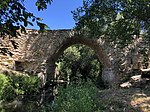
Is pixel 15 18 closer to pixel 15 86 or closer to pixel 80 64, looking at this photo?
pixel 15 86

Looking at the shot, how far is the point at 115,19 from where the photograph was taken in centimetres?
948

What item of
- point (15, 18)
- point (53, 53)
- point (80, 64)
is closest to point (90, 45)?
point (53, 53)

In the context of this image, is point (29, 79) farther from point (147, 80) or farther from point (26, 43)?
point (26, 43)

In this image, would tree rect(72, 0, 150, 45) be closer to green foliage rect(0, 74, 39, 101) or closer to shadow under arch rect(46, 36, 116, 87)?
green foliage rect(0, 74, 39, 101)

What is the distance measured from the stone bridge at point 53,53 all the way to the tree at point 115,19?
15.1 ft

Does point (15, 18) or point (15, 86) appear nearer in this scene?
point (15, 18)

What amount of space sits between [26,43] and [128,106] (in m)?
10.8

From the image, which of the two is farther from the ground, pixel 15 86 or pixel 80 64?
pixel 80 64

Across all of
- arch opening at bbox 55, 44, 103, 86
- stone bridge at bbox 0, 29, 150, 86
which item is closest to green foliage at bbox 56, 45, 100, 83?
arch opening at bbox 55, 44, 103, 86

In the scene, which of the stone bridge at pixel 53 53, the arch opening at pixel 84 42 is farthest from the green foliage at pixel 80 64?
the stone bridge at pixel 53 53

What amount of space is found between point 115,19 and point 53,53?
664cm

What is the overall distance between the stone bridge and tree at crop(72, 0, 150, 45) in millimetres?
4609

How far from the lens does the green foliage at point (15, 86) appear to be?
27.3ft

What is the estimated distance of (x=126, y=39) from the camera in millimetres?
9281
